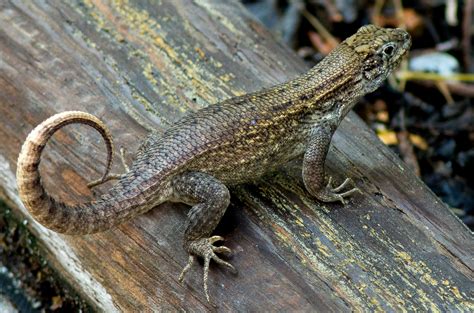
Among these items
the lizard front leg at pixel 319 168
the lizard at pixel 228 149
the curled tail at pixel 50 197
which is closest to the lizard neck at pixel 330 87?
the lizard at pixel 228 149

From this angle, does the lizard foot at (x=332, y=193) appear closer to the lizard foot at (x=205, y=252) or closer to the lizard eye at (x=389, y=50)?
the lizard foot at (x=205, y=252)

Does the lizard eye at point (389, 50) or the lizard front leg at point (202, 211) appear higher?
the lizard eye at point (389, 50)

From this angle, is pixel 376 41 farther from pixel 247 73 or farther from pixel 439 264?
pixel 439 264

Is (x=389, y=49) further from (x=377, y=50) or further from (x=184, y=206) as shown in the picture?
(x=184, y=206)

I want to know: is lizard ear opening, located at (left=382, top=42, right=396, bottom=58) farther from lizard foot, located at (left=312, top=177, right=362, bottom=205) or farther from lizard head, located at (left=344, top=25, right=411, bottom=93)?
lizard foot, located at (left=312, top=177, right=362, bottom=205)

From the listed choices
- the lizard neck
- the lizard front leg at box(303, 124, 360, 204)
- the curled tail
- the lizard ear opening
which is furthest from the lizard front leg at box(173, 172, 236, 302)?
the lizard ear opening

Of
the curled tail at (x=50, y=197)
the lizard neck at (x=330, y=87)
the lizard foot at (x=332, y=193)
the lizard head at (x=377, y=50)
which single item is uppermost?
the lizard head at (x=377, y=50)

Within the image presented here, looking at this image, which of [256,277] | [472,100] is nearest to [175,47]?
[256,277]

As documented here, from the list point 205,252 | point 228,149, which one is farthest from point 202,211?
point 228,149
